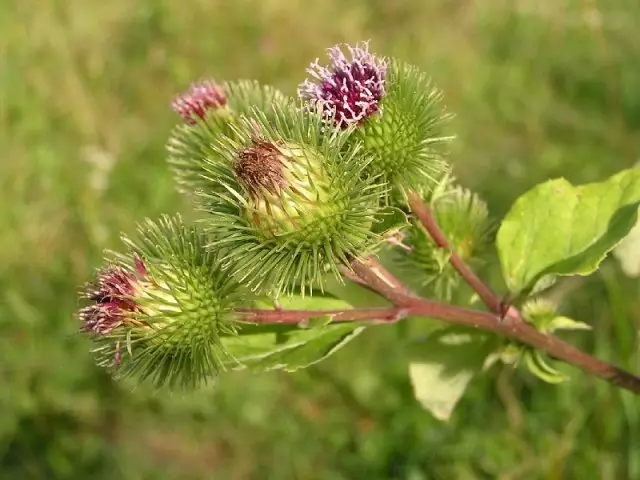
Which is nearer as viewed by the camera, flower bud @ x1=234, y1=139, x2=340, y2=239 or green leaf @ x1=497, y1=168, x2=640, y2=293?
flower bud @ x1=234, y1=139, x2=340, y2=239

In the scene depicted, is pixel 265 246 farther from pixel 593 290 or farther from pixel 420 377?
pixel 593 290

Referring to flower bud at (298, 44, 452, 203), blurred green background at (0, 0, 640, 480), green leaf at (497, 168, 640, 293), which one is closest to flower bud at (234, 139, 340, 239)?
flower bud at (298, 44, 452, 203)

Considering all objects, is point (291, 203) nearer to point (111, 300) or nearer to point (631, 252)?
point (111, 300)

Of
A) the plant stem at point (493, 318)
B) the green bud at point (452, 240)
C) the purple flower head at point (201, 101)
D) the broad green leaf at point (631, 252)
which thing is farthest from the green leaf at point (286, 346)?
the broad green leaf at point (631, 252)

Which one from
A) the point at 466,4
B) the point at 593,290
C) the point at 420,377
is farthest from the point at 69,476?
the point at 466,4

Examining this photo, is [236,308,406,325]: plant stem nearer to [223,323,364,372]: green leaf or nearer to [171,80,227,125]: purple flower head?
[223,323,364,372]: green leaf

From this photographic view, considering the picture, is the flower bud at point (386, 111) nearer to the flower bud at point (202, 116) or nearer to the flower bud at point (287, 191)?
the flower bud at point (287, 191)

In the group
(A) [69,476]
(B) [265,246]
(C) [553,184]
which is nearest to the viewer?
(B) [265,246]
